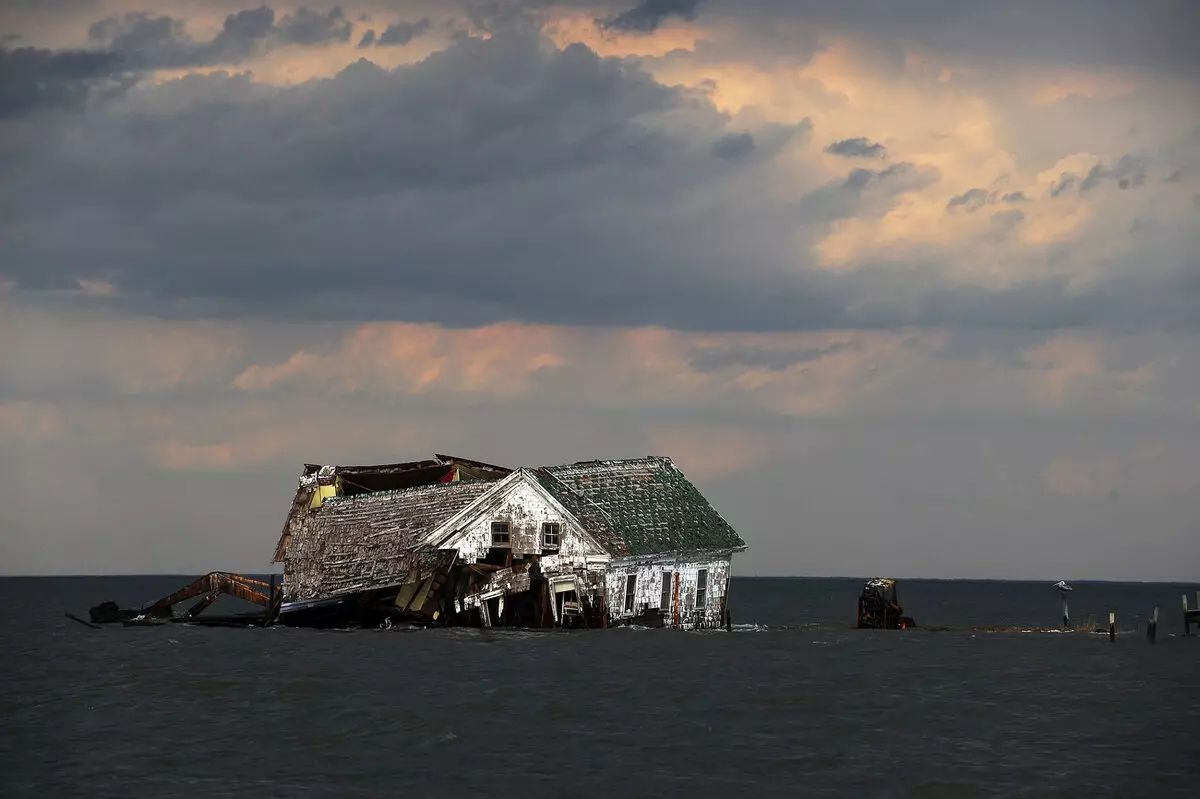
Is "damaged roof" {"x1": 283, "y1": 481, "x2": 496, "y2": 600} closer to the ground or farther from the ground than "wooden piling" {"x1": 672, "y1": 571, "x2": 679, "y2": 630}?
farther from the ground

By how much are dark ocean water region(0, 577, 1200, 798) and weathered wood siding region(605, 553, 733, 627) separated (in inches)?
54.1

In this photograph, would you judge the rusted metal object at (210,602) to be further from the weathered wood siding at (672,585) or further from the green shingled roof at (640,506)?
the weathered wood siding at (672,585)

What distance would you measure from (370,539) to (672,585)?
12831 mm

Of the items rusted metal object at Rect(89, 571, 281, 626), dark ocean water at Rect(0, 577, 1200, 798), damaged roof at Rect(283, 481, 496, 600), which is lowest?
dark ocean water at Rect(0, 577, 1200, 798)

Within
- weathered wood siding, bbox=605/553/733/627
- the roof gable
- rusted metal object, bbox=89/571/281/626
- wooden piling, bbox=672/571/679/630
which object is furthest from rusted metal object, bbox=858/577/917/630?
rusted metal object, bbox=89/571/281/626

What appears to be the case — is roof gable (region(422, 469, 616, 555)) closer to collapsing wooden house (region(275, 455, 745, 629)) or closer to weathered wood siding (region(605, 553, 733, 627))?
collapsing wooden house (region(275, 455, 745, 629))

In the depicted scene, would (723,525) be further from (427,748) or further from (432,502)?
(427,748)

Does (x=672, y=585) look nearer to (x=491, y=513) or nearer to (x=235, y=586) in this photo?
(x=491, y=513)

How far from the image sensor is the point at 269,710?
4138 cm

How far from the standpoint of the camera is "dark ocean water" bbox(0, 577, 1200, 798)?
104 feet

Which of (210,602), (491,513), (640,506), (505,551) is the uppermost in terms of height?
(640,506)

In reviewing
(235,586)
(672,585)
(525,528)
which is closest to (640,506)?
(672,585)

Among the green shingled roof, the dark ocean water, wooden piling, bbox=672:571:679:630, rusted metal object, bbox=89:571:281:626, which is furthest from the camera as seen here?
rusted metal object, bbox=89:571:281:626

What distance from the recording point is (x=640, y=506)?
6500cm
